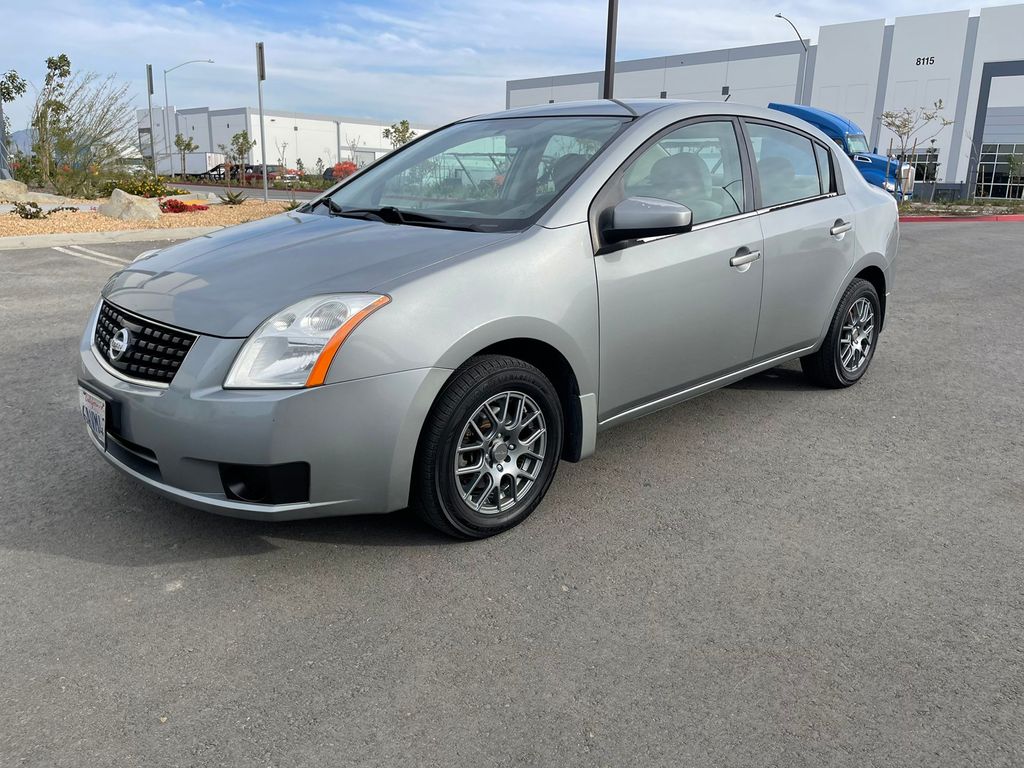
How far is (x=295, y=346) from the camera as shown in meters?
2.86

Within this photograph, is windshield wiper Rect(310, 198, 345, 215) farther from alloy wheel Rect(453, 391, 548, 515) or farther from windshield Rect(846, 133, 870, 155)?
windshield Rect(846, 133, 870, 155)

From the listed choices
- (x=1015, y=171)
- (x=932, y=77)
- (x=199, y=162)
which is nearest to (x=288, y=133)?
(x=199, y=162)

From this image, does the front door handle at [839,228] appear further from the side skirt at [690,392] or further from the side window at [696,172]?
the side window at [696,172]

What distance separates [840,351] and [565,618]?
10.5 feet

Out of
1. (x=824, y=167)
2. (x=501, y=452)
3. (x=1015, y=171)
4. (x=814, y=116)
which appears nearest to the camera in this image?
(x=501, y=452)

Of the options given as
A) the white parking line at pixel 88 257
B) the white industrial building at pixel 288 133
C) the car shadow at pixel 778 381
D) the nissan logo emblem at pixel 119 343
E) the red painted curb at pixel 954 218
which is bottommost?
the car shadow at pixel 778 381

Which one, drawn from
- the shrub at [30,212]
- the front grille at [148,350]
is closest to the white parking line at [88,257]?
the shrub at [30,212]

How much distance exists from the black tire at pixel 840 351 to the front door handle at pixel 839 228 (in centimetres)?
37

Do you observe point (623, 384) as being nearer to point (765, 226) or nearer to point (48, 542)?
point (765, 226)

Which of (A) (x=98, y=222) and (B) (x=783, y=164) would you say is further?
(A) (x=98, y=222)

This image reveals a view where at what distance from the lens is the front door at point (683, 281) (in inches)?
142

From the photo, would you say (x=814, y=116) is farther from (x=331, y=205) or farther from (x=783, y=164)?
(x=331, y=205)

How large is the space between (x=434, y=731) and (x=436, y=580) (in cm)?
81

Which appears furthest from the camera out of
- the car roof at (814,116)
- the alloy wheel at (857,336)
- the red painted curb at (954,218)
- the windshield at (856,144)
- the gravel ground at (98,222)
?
the red painted curb at (954,218)
